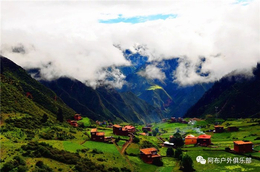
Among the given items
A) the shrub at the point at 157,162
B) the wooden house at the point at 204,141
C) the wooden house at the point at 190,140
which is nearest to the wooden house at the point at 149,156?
the shrub at the point at 157,162

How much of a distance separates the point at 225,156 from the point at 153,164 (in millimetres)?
24866

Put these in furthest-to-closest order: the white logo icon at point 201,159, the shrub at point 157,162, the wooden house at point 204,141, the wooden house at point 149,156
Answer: the wooden house at point 204,141 → the wooden house at point 149,156 → the shrub at point 157,162 → the white logo icon at point 201,159

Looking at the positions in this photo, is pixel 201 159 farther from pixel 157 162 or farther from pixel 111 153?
pixel 111 153

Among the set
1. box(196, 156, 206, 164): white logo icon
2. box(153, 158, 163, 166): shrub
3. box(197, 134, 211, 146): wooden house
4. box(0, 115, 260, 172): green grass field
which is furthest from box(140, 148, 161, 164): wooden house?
box(197, 134, 211, 146): wooden house

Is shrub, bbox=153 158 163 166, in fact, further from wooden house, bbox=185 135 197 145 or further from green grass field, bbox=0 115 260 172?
wooden house, bbox=185 135 197 145

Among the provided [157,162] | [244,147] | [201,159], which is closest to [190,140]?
[244,147]

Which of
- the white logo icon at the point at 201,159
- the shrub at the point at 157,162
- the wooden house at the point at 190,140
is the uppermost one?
the wooden house at the point at 190,140

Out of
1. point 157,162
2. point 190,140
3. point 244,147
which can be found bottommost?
point 157,162

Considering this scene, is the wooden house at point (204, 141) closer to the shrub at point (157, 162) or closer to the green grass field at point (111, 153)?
the green grass field at point (111, 153)

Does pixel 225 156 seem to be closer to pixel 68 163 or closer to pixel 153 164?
pixel 153 164

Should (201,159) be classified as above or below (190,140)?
below

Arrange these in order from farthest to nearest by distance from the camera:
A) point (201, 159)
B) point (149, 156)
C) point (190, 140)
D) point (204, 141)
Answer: point (190, 140), point (204, 141), point (149, 156), point (201, 159)

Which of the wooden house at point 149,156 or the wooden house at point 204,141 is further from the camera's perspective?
the wooden house at point 204,141

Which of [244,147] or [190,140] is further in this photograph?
[190,140]
